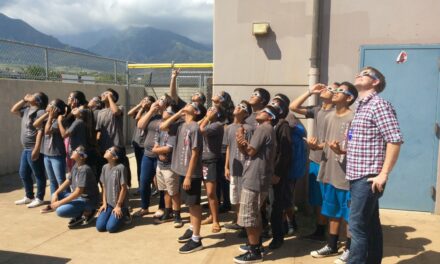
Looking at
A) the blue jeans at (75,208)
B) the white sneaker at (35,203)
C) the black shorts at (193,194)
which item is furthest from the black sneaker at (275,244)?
the white sneaker at (35,203)

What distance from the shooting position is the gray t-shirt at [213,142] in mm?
4828

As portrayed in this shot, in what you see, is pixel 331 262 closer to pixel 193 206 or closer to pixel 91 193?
pixel 193 206

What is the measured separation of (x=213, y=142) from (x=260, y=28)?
1951mm

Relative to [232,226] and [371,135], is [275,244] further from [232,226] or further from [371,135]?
[371,135]

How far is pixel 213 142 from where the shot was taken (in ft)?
16.4

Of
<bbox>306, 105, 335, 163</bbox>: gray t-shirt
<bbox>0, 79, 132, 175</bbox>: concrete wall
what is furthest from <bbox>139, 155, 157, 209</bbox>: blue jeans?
<bbox>0, 79, 132, 175</bbox>: concrete wall

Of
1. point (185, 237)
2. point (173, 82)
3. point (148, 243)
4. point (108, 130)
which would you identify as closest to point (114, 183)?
point (148, 243)

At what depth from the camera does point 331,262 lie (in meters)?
4.09

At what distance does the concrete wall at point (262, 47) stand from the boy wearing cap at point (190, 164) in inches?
54.3

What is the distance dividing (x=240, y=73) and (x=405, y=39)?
7.91 feet

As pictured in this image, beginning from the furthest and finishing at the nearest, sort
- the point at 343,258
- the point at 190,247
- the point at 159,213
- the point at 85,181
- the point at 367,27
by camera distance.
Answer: the point at 159,213
the point at 367,27
the point at 85,181
the point at 190,247
the point at 343,258

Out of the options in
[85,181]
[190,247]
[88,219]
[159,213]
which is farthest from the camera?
[159,213]

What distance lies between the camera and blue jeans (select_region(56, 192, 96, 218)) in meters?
5.18

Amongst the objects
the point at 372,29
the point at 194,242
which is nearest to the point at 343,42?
the point at 372,29
